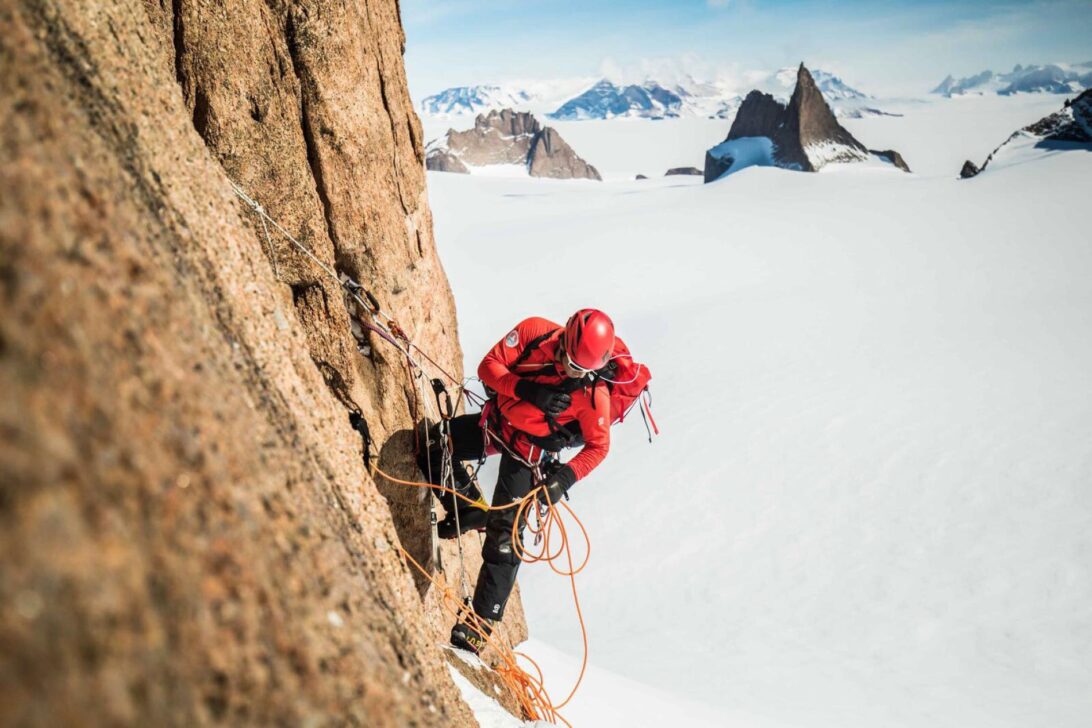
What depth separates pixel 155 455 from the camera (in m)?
1.25

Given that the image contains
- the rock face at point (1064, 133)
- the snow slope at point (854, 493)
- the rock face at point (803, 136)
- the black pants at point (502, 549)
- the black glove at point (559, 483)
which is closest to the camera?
the black glove at point (559, 483)

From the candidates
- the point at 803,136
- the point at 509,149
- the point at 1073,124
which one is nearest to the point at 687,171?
the point at 803,136

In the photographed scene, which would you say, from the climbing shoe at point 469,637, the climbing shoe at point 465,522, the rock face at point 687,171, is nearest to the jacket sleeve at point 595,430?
the climbing shoe at point 465,522

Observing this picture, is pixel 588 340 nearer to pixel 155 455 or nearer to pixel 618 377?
pixel 618 377

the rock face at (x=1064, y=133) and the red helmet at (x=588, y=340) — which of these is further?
the rock face at (x=1064, y=133)

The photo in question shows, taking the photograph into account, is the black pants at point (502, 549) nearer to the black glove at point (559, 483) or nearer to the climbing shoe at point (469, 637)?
the climbing shoe at point (469, 637)

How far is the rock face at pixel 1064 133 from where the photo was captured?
3812 cm

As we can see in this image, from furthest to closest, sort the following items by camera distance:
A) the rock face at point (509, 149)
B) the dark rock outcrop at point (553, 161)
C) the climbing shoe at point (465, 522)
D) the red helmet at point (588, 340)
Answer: the dark rock outcrop at point (553, 161) < the rock face at point (509, 149) < the climbing shoe at point (465, 522) < the red helmet at point (588, 340)

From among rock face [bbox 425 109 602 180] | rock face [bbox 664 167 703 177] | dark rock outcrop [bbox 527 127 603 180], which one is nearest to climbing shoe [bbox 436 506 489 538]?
rock face [bbox 664 167 703 177]

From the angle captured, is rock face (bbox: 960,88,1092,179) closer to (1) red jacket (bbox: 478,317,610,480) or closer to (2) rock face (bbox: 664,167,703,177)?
(1) red jacket (bbox: 478,317,610,480)

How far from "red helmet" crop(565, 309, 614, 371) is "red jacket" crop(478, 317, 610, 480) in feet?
0.93

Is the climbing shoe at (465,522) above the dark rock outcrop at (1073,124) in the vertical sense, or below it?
below

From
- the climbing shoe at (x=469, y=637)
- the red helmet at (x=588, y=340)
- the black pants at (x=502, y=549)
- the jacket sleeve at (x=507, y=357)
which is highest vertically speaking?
the red helmet at (x=588, y=340)

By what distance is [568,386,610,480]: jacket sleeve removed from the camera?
4.69m
